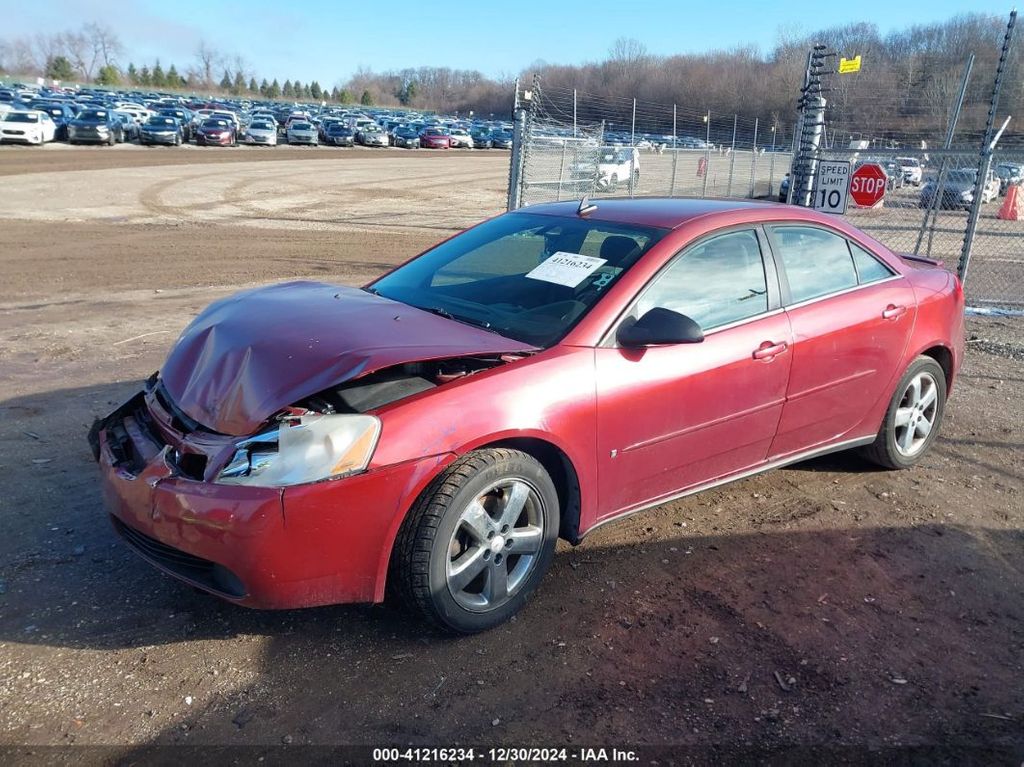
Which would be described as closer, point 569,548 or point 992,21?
point 569,548

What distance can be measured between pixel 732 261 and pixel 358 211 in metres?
17.1

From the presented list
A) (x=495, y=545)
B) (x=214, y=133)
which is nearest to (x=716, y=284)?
(x=495, y=545)

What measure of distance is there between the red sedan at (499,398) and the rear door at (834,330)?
0.05 ft

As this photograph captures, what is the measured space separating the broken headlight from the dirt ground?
741mm

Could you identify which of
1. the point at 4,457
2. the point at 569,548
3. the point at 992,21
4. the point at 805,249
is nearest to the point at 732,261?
the point at 805,249

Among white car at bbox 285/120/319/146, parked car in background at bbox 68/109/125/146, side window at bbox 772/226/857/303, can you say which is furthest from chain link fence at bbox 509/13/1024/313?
white car at bbox 285/120/319/146

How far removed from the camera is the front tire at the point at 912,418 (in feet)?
16.1

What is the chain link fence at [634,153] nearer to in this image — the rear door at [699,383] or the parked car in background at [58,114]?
the rear door at [699,383]

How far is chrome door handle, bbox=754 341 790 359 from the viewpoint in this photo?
13.1ft

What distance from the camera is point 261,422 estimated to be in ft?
10.0

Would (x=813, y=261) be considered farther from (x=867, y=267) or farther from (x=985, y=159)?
(x=985, y=159)

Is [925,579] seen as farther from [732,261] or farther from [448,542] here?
[448,542]

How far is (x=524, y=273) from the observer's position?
419cm

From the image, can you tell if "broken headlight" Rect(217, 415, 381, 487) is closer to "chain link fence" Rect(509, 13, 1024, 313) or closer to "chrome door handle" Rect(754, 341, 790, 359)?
"chrome door handle" Rect(754, 341, 790, 359)
